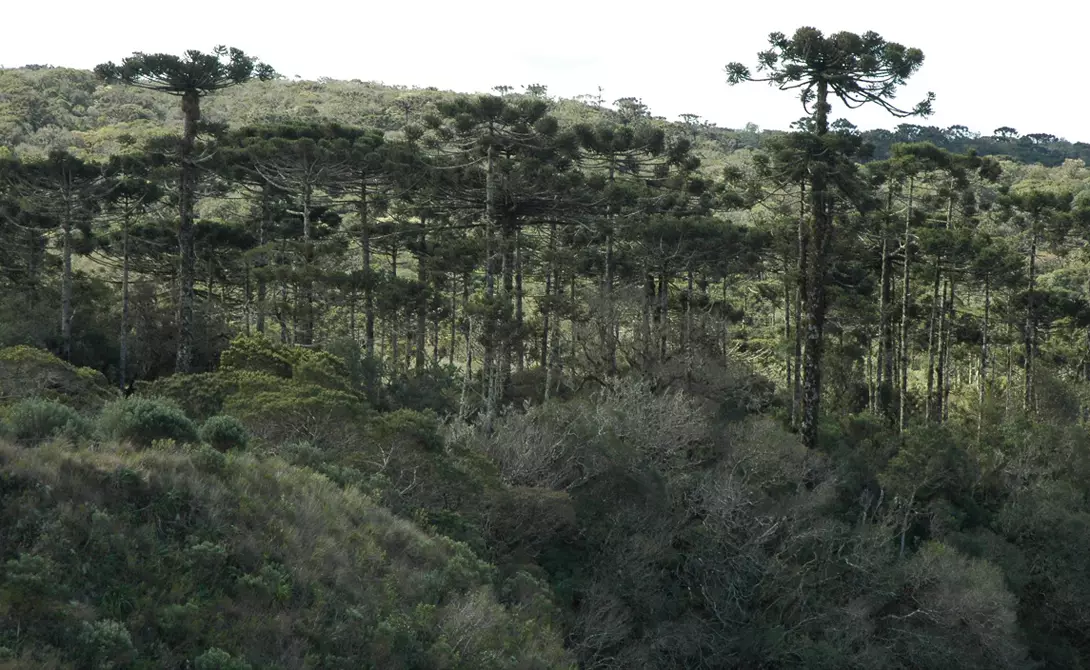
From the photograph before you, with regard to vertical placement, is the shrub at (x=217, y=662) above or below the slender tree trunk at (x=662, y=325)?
below

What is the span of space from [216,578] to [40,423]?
135 inches

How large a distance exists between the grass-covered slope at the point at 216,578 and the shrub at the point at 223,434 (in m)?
0.76

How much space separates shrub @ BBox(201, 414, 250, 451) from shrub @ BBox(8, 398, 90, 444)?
154 cm

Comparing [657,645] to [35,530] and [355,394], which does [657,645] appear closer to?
[355,394]

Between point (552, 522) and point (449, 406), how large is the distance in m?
10.5

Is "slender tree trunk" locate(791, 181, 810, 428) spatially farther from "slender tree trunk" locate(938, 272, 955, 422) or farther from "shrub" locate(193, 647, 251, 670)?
"shrub" locate(193, 647, 251, 670)

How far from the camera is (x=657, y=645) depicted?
45.4ft

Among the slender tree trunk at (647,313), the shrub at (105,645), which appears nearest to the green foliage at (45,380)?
the shrub at (105,645)

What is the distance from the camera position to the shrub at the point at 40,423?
391 inches

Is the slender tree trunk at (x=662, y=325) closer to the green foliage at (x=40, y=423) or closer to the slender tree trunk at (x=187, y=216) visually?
the slender tree trunk at (x=187, y=216)

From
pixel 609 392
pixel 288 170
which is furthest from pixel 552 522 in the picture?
pixel 288 170

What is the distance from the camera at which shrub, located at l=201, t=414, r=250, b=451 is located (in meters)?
11.7

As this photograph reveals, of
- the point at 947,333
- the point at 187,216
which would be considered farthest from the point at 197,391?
the point at 947,333

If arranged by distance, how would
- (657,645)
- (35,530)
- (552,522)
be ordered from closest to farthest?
(35,530) → (657,645) → (552,522)
